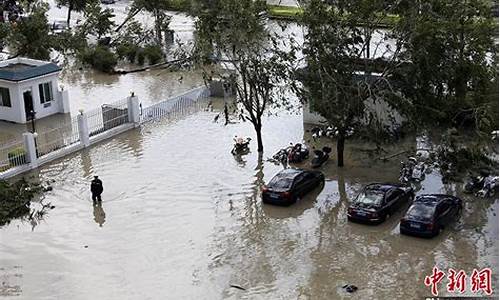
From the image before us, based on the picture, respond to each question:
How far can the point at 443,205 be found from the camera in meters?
21.7

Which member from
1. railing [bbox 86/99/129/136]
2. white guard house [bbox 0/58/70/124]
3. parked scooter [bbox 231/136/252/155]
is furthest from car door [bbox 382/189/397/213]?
white guard house [bbox 0/58/70/124]

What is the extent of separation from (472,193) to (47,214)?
1388 cm

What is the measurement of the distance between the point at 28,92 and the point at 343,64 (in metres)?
16.3

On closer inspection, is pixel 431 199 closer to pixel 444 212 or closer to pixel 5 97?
pixel 444 212

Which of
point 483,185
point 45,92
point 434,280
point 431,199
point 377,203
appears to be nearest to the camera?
point 434,280

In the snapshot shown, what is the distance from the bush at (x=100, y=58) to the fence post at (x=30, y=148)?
1741 cm

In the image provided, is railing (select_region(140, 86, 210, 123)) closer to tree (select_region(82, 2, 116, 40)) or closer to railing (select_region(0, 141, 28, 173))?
railing (select_region(0, 141, 28, 173))

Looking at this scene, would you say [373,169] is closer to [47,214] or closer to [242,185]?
[242,185]

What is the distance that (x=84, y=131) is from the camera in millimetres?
30484

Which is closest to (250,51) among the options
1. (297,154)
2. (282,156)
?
(282,156)

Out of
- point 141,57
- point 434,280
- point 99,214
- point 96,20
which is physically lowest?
point 99,214

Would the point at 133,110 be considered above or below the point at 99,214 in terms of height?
→ above

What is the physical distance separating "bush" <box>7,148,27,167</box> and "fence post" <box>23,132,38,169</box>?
0.54 feet

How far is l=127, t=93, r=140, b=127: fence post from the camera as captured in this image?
33.0m
